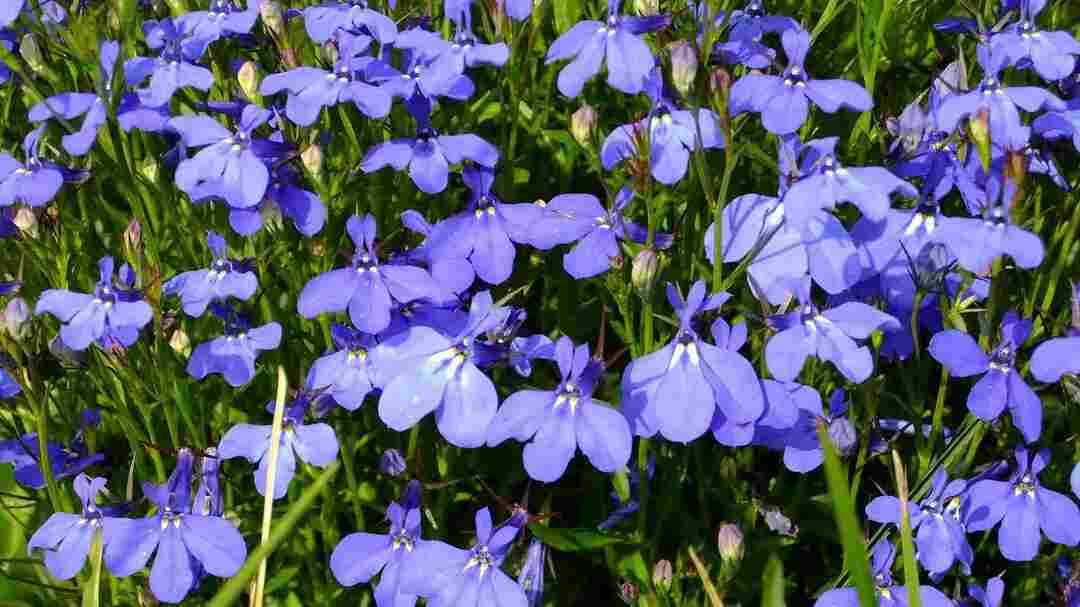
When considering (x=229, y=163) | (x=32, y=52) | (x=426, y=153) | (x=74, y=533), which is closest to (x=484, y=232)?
(x=426, y=153)

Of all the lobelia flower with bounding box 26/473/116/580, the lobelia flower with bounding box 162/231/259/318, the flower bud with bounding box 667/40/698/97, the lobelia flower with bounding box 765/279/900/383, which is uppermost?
the flower bud with bounding box 667/40/698/97

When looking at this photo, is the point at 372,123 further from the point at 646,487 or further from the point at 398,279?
the point at 646,487

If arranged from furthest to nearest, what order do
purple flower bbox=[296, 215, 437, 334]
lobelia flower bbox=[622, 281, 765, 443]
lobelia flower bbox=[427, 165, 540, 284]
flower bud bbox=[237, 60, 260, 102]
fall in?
flower bud bbox=[237, 60, 260, 102] → lobelia flower bbox=[427, 165, 540, 284] → purple flower bbox=[296, 215, 437, 334] → lobelia flower bbox=[622, 281, 765, 443]

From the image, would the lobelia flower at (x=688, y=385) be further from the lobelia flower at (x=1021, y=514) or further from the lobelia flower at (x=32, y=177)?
the lobelia flower at (x=32, y=177)

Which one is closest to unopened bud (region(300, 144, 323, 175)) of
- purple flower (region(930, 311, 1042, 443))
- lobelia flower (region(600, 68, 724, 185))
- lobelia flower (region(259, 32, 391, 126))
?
lobelia flower (region(259, 32, 391, 126))

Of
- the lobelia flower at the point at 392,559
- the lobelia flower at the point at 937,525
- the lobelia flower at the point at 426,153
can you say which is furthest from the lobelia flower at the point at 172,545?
the lobelia flower at the point at 937,525

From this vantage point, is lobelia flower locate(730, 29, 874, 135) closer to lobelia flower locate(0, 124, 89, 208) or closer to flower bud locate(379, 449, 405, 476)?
flower bud locate(379, 449, 405, 476)

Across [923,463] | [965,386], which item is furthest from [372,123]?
[965,386]
